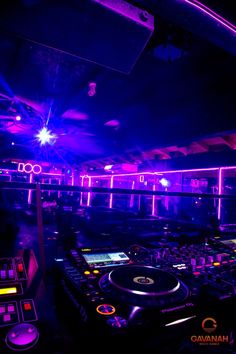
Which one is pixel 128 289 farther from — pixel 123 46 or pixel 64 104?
pixel 64 104

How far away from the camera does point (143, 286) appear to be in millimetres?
1066

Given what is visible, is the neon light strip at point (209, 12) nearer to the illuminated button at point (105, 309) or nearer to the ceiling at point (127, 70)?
the ceiling at point (127, 70)

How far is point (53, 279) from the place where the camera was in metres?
1.28

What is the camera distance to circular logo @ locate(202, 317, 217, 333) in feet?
3.27

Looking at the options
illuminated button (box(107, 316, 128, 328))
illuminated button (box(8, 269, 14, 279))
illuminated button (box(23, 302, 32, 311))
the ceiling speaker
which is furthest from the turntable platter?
the ceiling speaker

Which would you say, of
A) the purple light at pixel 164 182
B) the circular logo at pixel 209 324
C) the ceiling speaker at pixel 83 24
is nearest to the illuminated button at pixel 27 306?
the circular logo at pixel 209 324

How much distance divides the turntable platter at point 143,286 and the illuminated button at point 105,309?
7cm

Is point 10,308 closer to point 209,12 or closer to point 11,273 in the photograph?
point 11,273

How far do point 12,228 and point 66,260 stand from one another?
2.07 ft

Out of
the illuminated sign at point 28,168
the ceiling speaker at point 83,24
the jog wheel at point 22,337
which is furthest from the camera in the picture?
the illuminated sign at point 28,168

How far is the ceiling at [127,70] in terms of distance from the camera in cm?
129

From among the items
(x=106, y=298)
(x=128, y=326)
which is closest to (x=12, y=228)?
(x=106, y=298)

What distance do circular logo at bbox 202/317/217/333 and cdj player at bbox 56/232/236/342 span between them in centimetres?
4

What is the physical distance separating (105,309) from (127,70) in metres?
1.48
